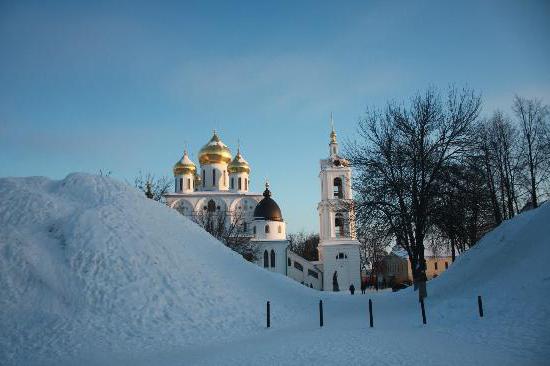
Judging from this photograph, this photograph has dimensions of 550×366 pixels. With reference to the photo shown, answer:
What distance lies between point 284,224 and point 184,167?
18892 millimetres

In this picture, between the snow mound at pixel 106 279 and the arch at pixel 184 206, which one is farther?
the arch at pixel 184 206

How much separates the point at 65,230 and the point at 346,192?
35.2 metres

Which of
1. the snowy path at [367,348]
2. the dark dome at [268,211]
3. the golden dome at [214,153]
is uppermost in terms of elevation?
the golden dome at [214,153]

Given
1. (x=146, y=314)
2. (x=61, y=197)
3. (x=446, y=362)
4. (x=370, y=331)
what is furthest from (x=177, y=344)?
(x=61, y=197)

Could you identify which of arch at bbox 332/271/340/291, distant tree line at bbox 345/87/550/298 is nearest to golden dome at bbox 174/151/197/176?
arch at bbox 332/271/340/291

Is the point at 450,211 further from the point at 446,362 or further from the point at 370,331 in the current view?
the point at 446,362

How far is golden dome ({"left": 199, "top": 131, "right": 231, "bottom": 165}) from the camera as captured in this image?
6519 centimetres

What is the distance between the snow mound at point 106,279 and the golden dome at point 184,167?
148ft

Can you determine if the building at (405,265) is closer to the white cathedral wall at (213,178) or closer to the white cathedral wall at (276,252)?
the white cathedral wall at (276,252)

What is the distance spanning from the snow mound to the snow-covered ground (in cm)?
5

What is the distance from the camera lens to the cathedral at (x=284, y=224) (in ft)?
164

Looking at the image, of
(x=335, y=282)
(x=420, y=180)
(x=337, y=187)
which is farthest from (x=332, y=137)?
(x=420, y=180)

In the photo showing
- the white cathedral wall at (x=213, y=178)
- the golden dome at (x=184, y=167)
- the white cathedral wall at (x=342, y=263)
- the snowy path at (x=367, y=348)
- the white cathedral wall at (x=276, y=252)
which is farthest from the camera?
the golden dome at (x=184, y=167)

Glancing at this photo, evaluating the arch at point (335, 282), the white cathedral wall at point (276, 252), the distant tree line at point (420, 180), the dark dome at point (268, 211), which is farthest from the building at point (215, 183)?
the distant tree line at point (420, 180)
